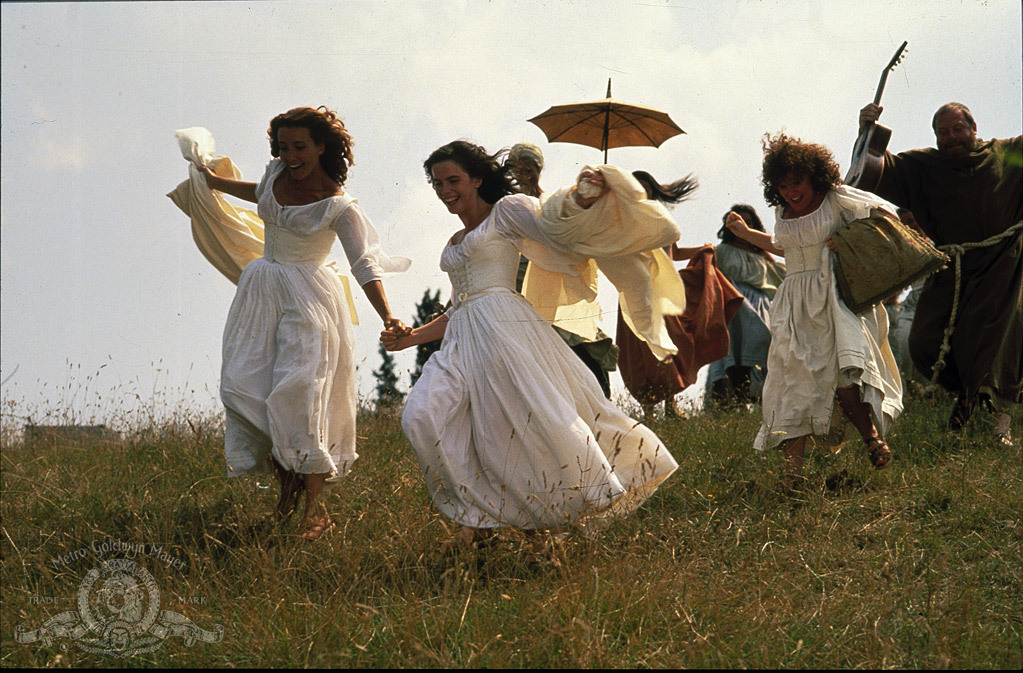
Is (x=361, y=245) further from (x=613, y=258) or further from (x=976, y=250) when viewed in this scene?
(x=976, y=250)

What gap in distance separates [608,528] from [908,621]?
130cm

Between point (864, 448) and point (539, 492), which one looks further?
point (864, 448)

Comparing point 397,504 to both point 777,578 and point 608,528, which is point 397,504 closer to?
point 608,528

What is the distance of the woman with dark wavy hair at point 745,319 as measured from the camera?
31.9 feet

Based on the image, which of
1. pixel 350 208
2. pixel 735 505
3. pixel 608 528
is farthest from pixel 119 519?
pixel 735 505

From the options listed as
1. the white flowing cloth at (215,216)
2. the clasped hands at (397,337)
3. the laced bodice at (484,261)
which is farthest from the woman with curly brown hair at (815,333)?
the white flowing cloth at (215,216)

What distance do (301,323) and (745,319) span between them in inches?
212

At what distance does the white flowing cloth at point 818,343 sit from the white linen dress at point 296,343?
2.34 meters

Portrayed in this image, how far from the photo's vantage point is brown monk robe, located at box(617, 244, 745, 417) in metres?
8.84

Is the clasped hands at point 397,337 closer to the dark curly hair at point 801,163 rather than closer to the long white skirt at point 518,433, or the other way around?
the long white skirt at point 518,433


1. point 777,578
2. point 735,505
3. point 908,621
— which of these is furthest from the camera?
point 735,505

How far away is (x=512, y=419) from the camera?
486 centimetres

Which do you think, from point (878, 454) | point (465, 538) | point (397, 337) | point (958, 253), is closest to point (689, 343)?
point (958, 253)

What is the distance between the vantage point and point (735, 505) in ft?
19.0
